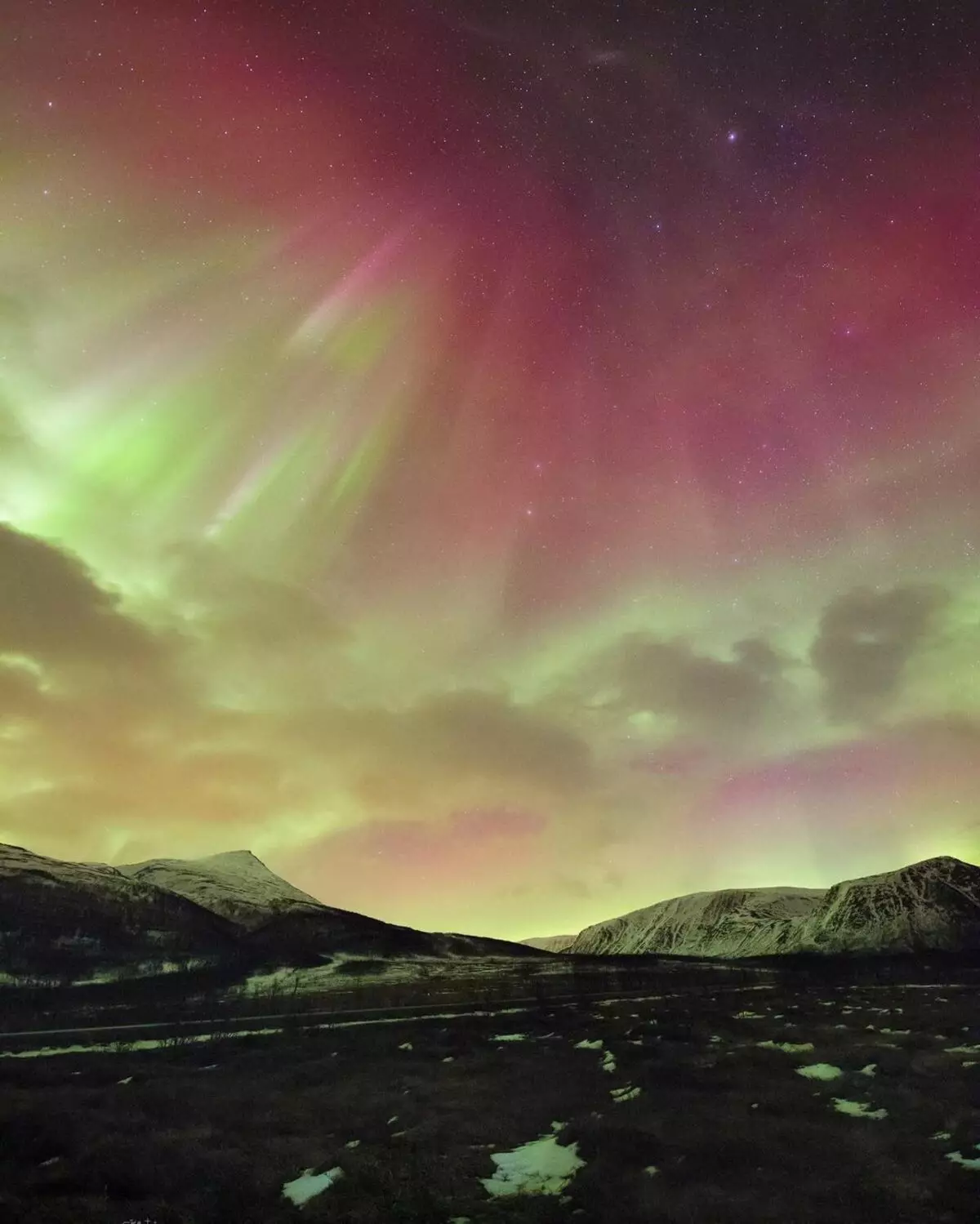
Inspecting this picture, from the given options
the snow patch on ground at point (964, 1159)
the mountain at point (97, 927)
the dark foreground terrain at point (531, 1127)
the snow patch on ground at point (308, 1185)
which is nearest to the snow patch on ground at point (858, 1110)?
the dark foreground terrain at point (531, 1127)

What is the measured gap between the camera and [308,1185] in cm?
1942

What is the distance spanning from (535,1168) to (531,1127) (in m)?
4.67

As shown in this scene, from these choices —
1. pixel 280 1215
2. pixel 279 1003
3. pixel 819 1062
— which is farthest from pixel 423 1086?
pixel 279 1003

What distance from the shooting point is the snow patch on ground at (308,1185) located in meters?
18.5

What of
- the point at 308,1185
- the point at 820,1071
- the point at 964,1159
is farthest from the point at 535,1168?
the point at 820,1071

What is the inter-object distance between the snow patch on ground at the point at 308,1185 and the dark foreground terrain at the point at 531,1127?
0.76 feet

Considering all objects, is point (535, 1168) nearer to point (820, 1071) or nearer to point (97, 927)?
point (820, 1071)

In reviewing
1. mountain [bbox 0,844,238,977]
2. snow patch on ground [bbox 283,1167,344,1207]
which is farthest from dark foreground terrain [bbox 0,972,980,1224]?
mountain [bbox 0,844,238,977]

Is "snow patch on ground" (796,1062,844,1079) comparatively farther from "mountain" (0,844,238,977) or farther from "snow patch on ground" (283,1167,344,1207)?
"mountain" (0,844,238,977)

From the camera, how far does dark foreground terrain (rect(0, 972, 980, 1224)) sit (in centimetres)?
1667

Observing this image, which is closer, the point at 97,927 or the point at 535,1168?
the point at 535,1168

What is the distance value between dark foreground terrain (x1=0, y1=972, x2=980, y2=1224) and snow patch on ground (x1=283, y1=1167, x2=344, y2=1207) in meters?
0.23

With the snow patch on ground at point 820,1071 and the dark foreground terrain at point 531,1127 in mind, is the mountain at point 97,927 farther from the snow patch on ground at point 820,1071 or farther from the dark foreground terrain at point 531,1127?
the snow patch on ground at point 820,1071

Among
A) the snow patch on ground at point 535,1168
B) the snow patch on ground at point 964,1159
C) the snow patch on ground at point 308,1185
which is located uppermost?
the snow patch on ground at point 964,1159
